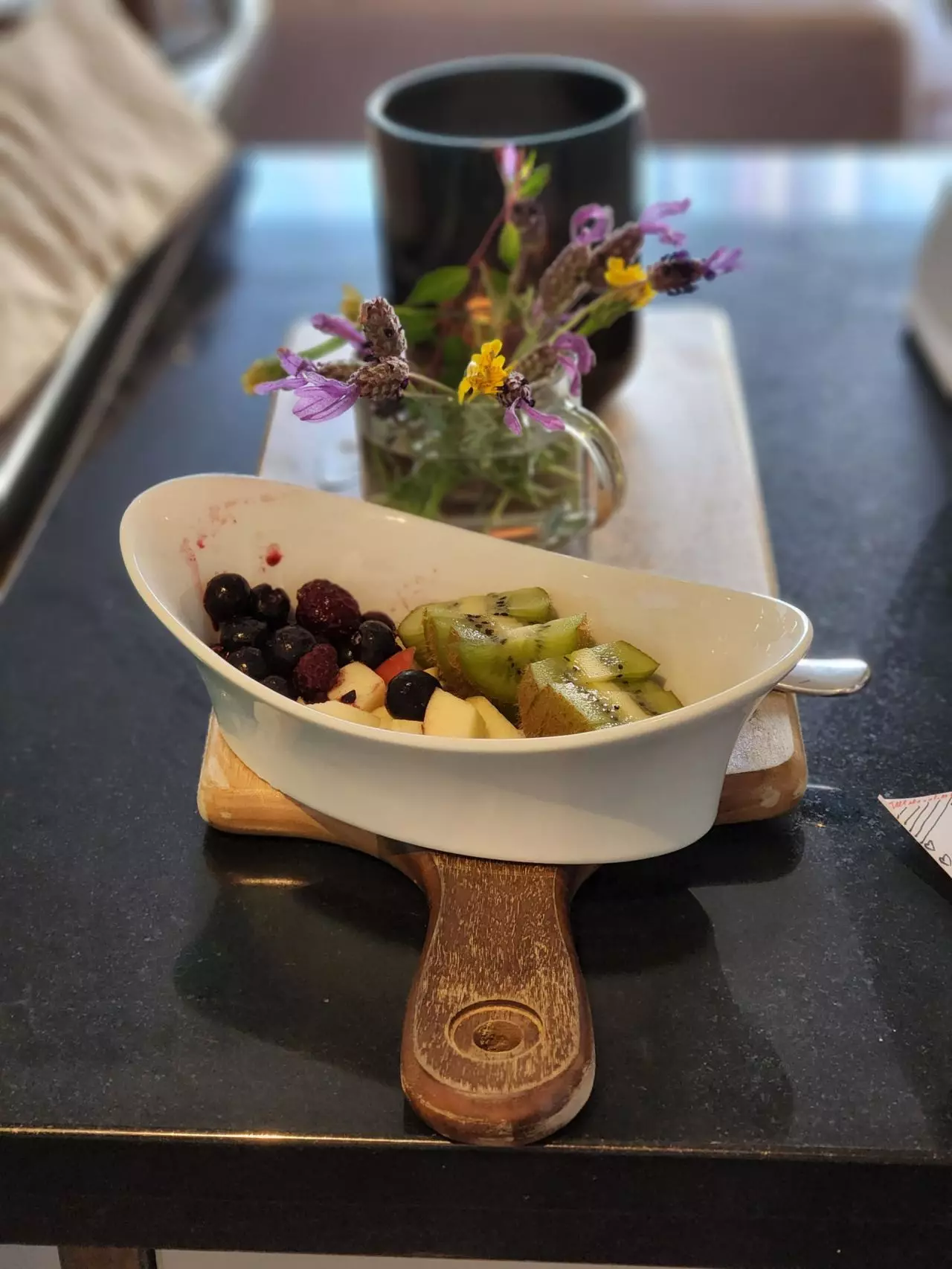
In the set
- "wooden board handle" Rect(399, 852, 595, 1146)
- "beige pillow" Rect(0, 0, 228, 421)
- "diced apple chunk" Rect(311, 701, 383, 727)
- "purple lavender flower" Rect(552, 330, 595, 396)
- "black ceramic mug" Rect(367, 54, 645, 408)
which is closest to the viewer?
"wooden board handle" Rect(399, 852, 595, 1146)

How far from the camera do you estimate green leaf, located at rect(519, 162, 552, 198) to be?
28.4 inches

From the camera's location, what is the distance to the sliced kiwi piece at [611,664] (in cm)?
56

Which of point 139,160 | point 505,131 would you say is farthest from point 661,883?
point 139,160

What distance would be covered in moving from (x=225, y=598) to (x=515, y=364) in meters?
0.21

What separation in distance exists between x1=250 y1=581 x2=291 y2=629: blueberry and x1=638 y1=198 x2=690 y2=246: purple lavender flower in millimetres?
289

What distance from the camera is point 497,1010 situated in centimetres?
49

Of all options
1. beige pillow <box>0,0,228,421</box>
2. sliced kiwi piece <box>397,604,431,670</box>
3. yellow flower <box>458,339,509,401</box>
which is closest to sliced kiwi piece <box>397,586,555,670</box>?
sliced kiwi piece <box>397,604,431,670</box>

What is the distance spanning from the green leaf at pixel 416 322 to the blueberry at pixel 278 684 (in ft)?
0.79

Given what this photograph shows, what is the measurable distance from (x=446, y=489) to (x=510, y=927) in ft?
0.97

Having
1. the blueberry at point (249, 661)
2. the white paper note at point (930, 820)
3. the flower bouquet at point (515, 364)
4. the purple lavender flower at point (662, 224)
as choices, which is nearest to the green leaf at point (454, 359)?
the flower bouquet at point (515, 364)

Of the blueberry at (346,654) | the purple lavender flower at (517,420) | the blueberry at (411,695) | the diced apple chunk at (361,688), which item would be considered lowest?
the blueberry at (346,654)

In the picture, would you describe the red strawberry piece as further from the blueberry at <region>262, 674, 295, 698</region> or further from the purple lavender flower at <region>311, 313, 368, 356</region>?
the purple lavender flower at <region>311, 313, 368, 356</region>

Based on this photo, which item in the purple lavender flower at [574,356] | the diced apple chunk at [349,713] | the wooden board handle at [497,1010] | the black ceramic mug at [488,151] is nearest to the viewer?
the wooden board handle at [497,1010]

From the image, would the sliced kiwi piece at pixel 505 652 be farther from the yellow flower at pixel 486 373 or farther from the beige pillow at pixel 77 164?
the beige pillow at pixel 77 164
